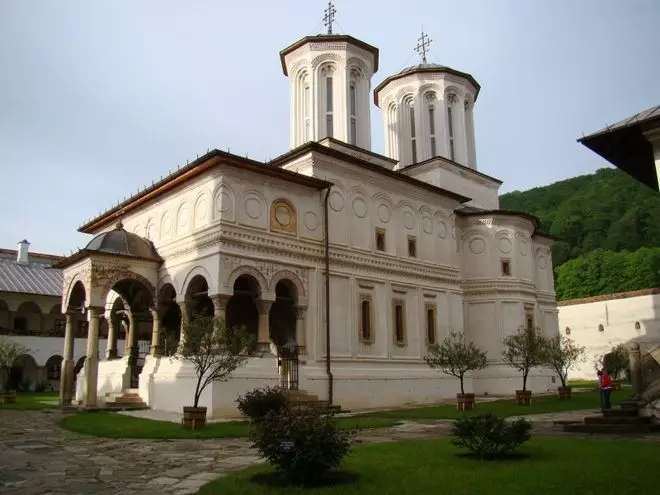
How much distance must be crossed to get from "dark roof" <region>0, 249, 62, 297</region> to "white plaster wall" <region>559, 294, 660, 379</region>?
32.6 metres

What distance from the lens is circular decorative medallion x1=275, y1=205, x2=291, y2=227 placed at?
721 inches

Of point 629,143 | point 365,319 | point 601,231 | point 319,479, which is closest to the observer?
point 319,479

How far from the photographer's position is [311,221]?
19.2 m

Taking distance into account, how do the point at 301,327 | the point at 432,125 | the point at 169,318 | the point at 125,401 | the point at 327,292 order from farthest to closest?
the point at 432,125, the point at 169,318, the point at 327,292, the point at 301,327, the point at 125,401

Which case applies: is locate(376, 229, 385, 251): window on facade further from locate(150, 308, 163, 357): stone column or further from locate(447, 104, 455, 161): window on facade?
locate(150, 308, 163, 357): stone column

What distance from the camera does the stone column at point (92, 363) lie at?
682 inches

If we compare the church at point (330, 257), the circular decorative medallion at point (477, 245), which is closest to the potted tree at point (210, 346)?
the church at point (330, 257)

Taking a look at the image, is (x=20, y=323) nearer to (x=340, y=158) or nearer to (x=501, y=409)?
(x=340, y=158)

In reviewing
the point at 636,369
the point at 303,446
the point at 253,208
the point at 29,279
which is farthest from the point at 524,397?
the point at 29,279

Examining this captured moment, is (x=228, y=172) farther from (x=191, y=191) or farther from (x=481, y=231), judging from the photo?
(x=481, y=231)

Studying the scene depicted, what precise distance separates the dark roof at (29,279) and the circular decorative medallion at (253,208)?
73.0 feet

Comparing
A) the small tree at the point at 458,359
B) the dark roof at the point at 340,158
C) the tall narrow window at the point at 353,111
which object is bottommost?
the small tree at the point at 458,359

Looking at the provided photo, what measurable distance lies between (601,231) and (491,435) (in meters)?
58.6

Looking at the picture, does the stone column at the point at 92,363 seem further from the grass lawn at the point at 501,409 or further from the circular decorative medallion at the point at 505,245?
the circular decorative medallion at the point at 505,245
